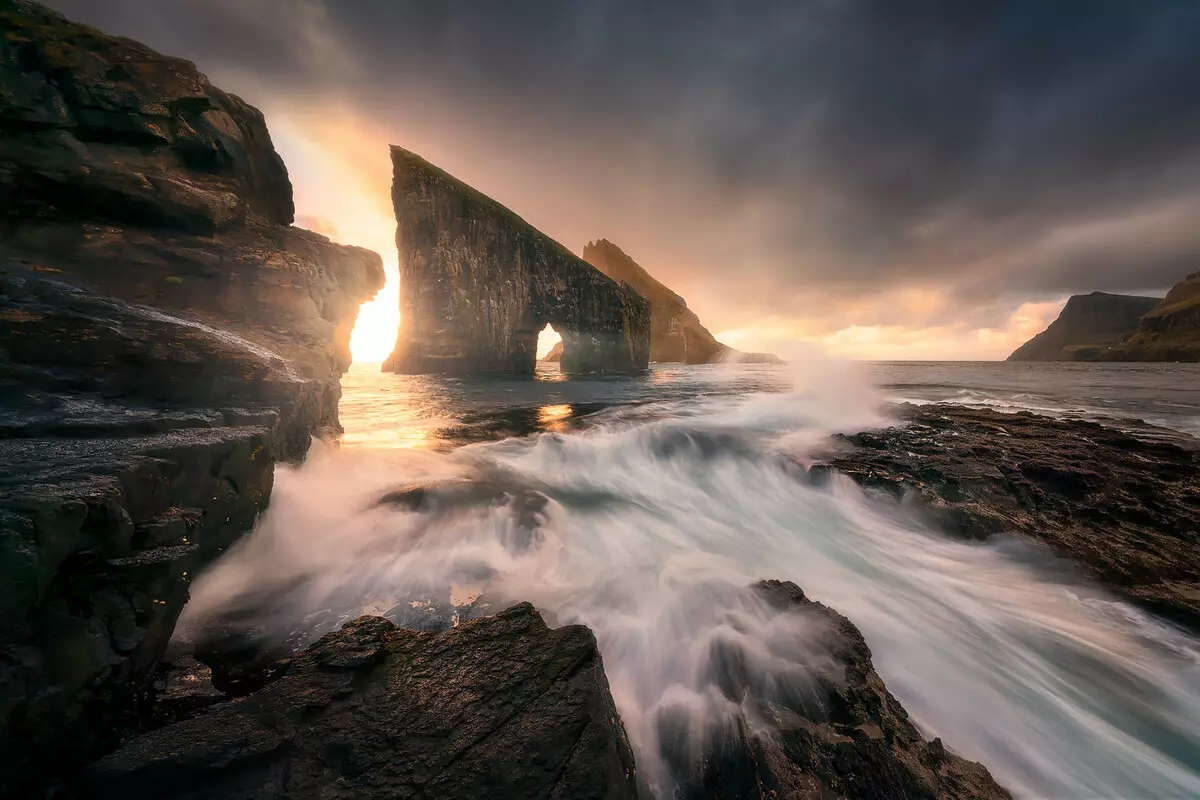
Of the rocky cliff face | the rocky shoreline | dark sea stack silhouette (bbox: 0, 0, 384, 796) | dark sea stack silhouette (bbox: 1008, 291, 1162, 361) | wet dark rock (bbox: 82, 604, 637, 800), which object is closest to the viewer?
wet dark rock (bbox: 82, 604, 637, 800)

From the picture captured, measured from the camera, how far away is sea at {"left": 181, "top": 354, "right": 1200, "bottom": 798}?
2744 millimetres

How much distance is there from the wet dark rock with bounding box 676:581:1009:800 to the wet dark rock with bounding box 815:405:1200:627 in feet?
11.6

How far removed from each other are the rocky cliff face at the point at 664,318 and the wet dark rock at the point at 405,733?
261 feet

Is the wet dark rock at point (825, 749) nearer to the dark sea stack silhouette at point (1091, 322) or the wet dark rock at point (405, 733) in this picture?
the wet dark rock at point (405, 733)

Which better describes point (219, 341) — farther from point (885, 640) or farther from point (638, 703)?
point (885, 640)

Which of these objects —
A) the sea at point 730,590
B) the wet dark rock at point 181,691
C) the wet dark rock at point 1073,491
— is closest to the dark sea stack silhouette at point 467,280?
the sea at point 730,590

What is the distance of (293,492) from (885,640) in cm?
622

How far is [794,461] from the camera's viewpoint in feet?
24.8

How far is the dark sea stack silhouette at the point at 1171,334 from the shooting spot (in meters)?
69.9

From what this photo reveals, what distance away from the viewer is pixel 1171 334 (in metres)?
73.9

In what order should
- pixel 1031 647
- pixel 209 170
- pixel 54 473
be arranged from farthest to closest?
pixel 209 170 → pixel 1031 647 → pixel 54 473

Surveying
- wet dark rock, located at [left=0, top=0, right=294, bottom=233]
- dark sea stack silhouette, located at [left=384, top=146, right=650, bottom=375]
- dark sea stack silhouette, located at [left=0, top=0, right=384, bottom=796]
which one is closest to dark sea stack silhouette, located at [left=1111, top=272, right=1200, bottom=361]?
dark sea stack silhouette, located at [left=384, top=146, right=650, bottom=375]

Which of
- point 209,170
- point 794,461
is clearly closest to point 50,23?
point 209,170

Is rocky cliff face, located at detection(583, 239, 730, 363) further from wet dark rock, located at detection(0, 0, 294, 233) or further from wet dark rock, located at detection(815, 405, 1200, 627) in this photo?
wet dark rock, located at detection(0, 0, 294, 233)
